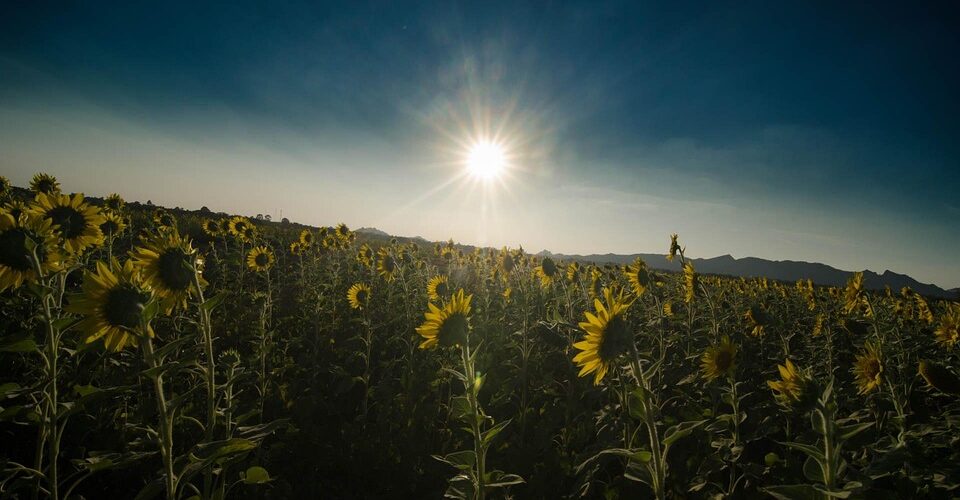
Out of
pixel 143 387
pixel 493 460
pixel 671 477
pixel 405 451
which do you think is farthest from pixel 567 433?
pixel 143 387

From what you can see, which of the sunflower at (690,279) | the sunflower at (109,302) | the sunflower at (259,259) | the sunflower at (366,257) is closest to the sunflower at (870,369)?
the sunflower at (690,279)

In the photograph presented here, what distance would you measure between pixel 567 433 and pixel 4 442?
17.7 ft

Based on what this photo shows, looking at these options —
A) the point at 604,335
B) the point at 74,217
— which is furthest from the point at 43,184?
the point at 604,335

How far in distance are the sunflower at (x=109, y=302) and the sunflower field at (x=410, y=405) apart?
1cm

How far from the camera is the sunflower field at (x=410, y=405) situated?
1938 millimetres

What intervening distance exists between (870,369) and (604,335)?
10.2 ft

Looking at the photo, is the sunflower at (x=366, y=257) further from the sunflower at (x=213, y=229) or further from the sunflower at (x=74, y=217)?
the sunflower at (x=74, y=217)

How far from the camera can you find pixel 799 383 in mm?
2141

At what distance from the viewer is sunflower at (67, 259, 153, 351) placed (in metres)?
1.94

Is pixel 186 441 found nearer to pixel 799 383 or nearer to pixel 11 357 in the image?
pixel 11 357

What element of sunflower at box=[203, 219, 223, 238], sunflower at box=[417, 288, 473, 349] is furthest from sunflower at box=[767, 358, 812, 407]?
sunflower at box=[203, 219, 223, 238]

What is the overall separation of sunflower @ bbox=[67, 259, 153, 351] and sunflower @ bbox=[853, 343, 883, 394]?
528cm

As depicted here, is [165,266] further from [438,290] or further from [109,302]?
[438,290]

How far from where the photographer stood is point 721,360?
3670 millimetres
